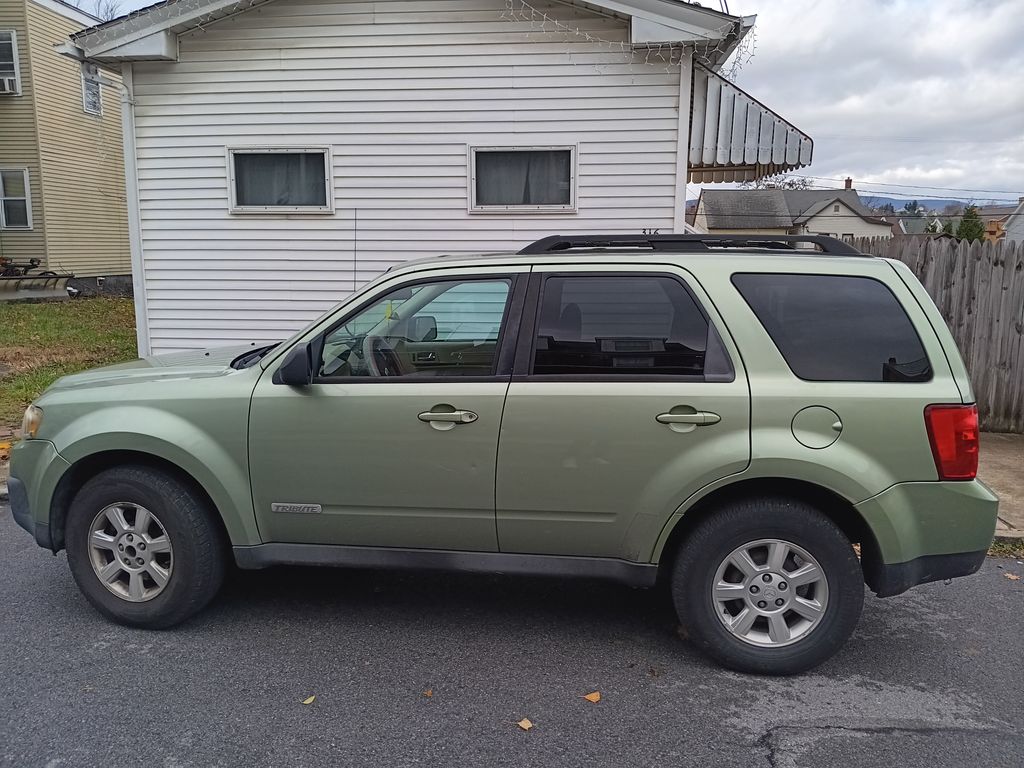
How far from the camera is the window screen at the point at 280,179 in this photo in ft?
29.3

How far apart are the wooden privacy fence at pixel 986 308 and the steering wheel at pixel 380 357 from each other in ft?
19.7

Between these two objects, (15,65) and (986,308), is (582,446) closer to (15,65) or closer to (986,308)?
(986,308)

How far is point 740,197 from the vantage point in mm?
69375

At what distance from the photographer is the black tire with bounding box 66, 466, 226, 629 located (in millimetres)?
3762

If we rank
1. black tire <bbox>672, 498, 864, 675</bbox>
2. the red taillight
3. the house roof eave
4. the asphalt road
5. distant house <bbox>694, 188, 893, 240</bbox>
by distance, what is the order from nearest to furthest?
the asphalt road, the red taillight, black tire <bbox>672, 498, 864, 675</bbox>, the house roof eave, distant house <bbox>694, 188, 893, 240</bbox>

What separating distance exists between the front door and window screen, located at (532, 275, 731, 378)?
22 centimetres

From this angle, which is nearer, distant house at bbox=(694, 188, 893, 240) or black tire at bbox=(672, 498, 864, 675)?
black tire at bbox=(672, 498, 864, 675)

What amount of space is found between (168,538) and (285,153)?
6.11 meters

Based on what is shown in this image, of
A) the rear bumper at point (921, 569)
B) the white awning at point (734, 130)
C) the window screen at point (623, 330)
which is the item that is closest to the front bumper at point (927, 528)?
the rear bumper at point (921, 569)

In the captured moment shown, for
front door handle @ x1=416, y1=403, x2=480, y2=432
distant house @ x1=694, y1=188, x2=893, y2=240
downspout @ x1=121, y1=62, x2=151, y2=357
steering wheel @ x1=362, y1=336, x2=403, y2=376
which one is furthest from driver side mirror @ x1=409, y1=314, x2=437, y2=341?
distant house @ x1=694, y1=188, x2=893, y2=240

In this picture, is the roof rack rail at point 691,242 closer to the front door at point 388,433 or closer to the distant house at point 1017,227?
the front door at point 388,433

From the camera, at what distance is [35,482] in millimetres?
3891

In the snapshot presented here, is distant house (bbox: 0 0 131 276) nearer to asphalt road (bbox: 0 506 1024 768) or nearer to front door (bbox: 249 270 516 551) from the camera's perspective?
asphalt road (bbox: 0 506 1024 768)

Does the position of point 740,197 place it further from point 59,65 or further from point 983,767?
point 983,767
